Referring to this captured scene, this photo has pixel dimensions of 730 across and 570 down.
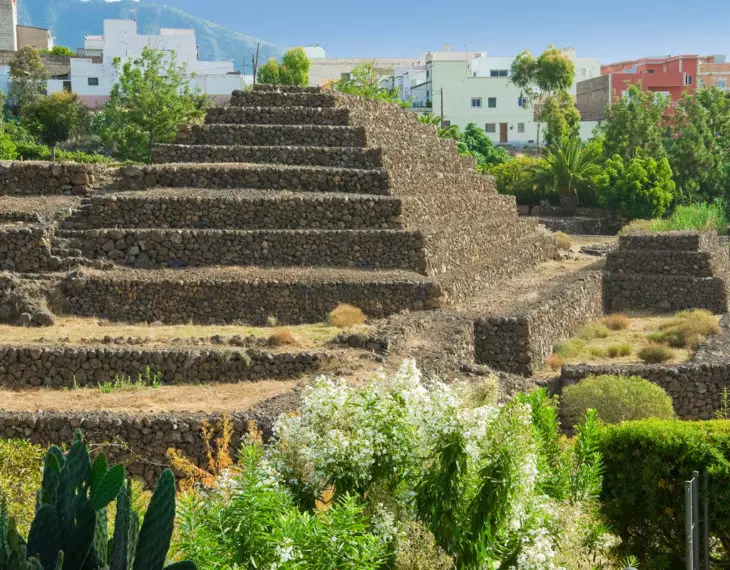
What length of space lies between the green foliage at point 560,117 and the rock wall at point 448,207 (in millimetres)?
25416

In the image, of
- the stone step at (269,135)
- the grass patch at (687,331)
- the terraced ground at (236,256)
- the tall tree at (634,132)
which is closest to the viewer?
the terraced ground at (236,256)

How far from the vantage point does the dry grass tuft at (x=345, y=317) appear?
74.7 feet

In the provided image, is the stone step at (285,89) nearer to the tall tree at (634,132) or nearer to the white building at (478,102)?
the tall tree at (634,132)

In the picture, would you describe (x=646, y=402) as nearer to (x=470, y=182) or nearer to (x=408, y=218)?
(x=408, y=218)

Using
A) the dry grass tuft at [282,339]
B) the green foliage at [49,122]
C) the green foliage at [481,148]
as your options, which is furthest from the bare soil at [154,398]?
the green foliage at [481,148]

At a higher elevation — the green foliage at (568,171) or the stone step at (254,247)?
the green foliage at (568,171)

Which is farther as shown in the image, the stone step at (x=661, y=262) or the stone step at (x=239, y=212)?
the stone step at (x=661, y=262)

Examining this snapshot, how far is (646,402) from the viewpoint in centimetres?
1889

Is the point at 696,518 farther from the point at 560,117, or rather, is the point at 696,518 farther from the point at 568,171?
the point at 560,117

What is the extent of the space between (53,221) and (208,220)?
12.1 feet

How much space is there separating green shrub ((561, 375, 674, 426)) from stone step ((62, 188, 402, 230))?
797 cm

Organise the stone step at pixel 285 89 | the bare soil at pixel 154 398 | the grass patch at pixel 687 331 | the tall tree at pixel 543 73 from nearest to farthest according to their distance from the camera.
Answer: the bare soil at pixel 154 398 < the grass patch at pixel 687 331 < the stone step at pixel 285 89 < the tall tree at pixel 543 73

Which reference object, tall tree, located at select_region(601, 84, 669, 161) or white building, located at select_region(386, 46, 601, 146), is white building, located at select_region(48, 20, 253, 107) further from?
tall tree, located at select_region(601, 84, 669, 161)

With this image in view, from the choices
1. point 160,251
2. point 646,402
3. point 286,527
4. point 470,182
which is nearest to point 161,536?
→ point 286,527
